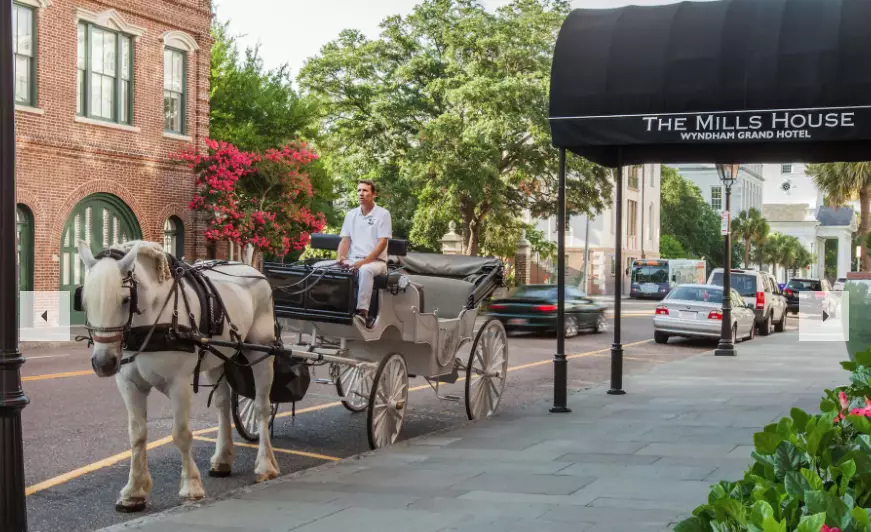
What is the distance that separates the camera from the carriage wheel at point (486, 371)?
11.2 meters

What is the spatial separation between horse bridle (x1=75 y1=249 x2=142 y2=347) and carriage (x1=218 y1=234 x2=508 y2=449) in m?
1.48

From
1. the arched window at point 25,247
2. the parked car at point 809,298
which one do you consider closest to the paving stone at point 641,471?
the arched window at point 25,247

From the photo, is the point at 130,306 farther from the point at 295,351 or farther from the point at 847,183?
the point at 847,183

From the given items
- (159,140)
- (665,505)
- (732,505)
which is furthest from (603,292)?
(732,505)

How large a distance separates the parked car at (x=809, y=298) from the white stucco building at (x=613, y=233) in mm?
17606

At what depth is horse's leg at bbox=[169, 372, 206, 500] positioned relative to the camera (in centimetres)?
704

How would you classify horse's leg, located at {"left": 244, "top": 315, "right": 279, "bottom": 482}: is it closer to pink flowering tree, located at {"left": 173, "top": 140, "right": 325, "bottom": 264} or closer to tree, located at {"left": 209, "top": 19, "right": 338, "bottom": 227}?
pink flowering tree, located at {"left": 173, "top": 140, "right": 325, "bottom": 264}

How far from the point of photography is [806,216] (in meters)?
135

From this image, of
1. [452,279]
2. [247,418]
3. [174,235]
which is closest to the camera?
[247,418]

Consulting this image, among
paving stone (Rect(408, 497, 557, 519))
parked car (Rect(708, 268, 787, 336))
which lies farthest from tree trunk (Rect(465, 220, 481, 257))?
paving stone (Rect(408, 497, 557, 519))

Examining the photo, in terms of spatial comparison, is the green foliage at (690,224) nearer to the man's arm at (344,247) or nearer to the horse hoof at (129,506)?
the man's arm at (344,247)

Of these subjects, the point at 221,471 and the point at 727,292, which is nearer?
the point at 221,471

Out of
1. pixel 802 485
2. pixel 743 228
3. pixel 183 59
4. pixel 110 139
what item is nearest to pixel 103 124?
pixel 110 139

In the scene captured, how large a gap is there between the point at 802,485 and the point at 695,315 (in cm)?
2308
